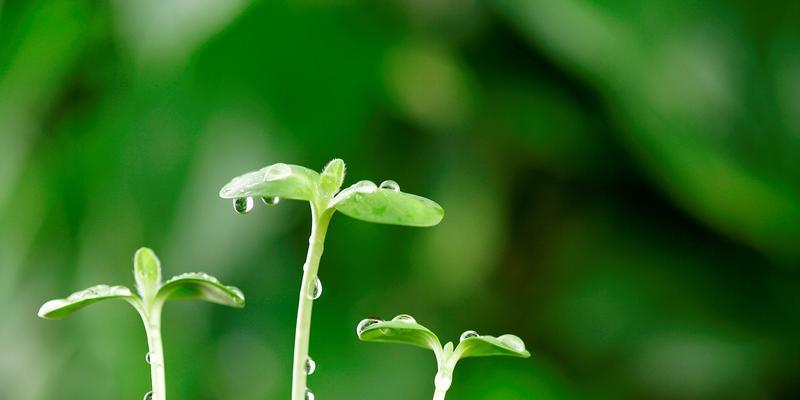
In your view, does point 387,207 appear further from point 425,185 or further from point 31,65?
point 31,65

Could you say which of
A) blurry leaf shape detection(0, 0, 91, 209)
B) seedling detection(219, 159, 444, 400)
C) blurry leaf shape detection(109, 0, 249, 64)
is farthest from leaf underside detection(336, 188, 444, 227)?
blurry leaf shape detection(0, 0, 91, 209)

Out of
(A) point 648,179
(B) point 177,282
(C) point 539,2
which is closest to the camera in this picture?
(B) point 177,282

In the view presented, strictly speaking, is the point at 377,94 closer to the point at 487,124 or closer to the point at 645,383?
the point at 487,124

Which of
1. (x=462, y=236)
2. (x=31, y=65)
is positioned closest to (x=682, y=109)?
(x=462, y=236)

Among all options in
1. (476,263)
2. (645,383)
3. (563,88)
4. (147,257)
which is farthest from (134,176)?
(147,257)

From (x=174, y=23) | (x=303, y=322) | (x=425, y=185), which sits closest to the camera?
(x=303, y=322)

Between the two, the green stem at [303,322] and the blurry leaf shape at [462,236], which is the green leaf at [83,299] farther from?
the blurry leaf shape at [462,236]
